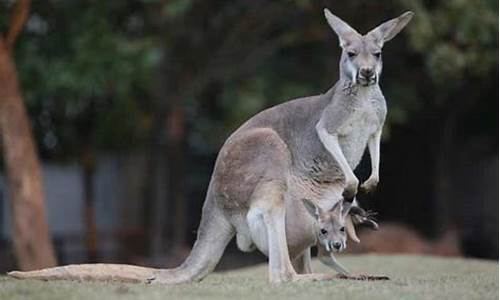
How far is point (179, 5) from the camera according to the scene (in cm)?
1302

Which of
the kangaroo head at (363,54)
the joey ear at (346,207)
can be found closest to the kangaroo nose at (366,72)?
the kangaroo head at (363,54)

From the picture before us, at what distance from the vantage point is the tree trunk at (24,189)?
12672 mm

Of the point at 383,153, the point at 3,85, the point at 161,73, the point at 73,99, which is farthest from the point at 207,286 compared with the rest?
the point at 383,153

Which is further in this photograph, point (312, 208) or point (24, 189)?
point (24, 189)

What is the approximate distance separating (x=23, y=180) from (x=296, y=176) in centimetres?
634

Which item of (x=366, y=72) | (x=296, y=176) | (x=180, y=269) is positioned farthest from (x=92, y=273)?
(x=366, y=72)

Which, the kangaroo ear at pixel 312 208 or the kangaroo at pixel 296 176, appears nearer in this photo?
the kangaroo at pixel 296 176

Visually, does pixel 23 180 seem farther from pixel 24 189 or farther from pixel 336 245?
pixel 336 245

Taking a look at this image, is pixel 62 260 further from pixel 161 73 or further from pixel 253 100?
pixel 253 100

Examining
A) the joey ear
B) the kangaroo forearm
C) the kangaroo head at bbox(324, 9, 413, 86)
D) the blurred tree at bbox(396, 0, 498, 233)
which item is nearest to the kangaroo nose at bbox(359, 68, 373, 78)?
the kangaroo head at bbox(324, 9, 413, 86)

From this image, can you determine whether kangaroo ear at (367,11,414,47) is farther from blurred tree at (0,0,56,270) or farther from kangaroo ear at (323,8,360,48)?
blurred tree at (0,0,56,270)

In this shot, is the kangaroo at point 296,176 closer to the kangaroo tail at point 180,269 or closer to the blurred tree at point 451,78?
the kangaroo tail at point 180,269

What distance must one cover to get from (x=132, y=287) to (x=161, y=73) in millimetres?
10254

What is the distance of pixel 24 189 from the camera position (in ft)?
42.0
